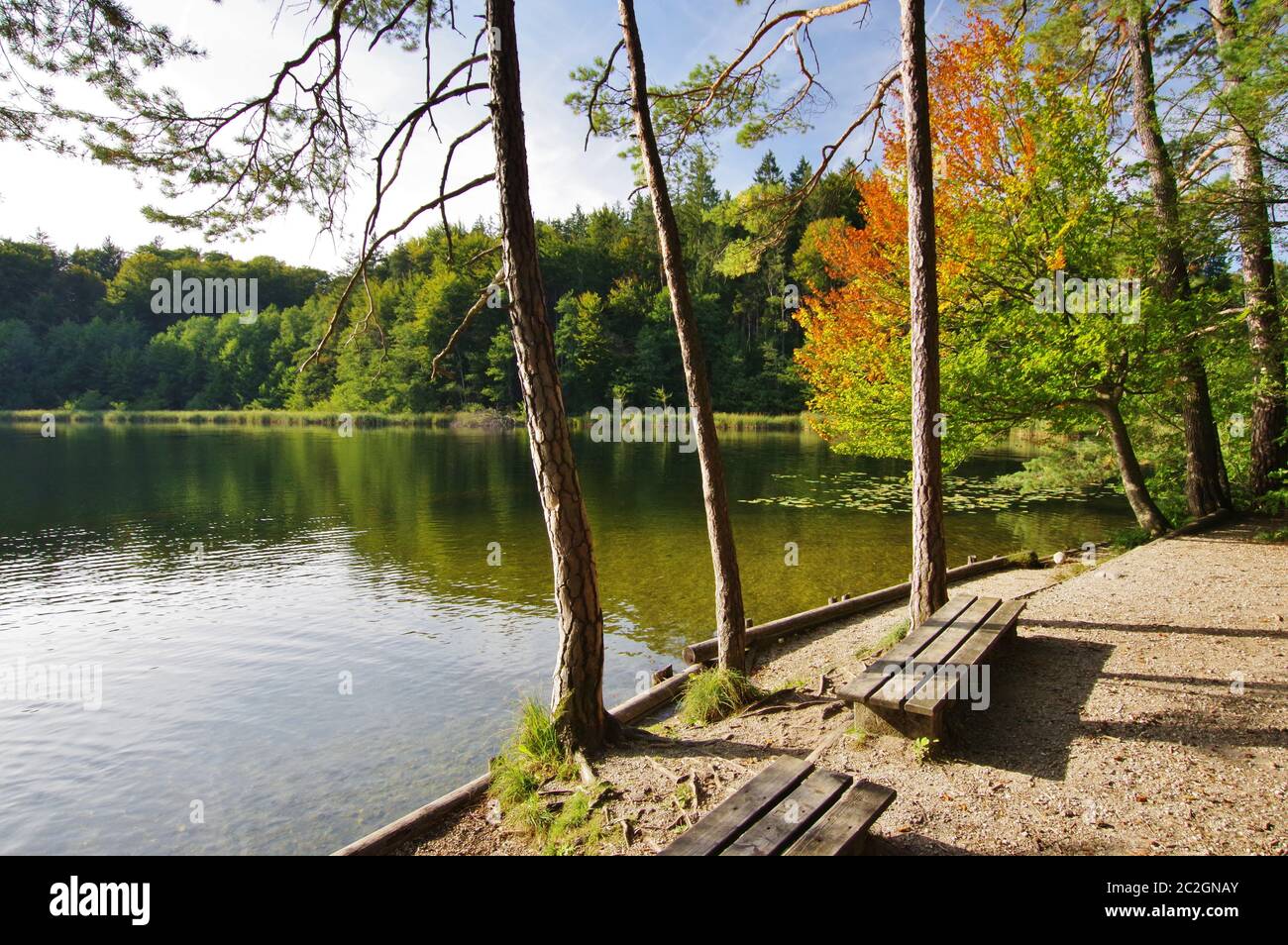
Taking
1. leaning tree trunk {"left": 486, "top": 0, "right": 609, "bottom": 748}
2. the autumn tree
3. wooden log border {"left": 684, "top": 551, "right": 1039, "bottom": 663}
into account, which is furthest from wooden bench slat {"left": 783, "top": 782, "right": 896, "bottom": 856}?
the autumn tree

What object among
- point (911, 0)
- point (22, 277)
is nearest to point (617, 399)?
point (911, 0)

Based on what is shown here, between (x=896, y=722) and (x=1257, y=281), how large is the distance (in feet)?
32.4

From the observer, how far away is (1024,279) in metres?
10.6

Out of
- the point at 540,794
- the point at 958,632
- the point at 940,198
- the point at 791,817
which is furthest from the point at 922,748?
the point at 940,198

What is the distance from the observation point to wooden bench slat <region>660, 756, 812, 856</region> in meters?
2.81

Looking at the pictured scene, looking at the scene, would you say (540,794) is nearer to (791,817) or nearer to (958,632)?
(791,817)

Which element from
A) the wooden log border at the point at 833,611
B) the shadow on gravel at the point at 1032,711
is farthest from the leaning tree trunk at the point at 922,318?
the wooden log border at the point at 833,611

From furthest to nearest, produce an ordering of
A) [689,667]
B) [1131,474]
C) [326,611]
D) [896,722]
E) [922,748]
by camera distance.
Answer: [1131,474] < [326,611] < [689,667] < [896,722] < [922,748]

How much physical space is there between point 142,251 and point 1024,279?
101221mm

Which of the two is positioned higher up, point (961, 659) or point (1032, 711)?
point (961, 659)

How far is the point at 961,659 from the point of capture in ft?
15.8

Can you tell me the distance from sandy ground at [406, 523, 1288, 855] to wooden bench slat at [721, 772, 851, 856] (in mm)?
434

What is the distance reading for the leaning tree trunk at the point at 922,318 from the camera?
20.0 feet
